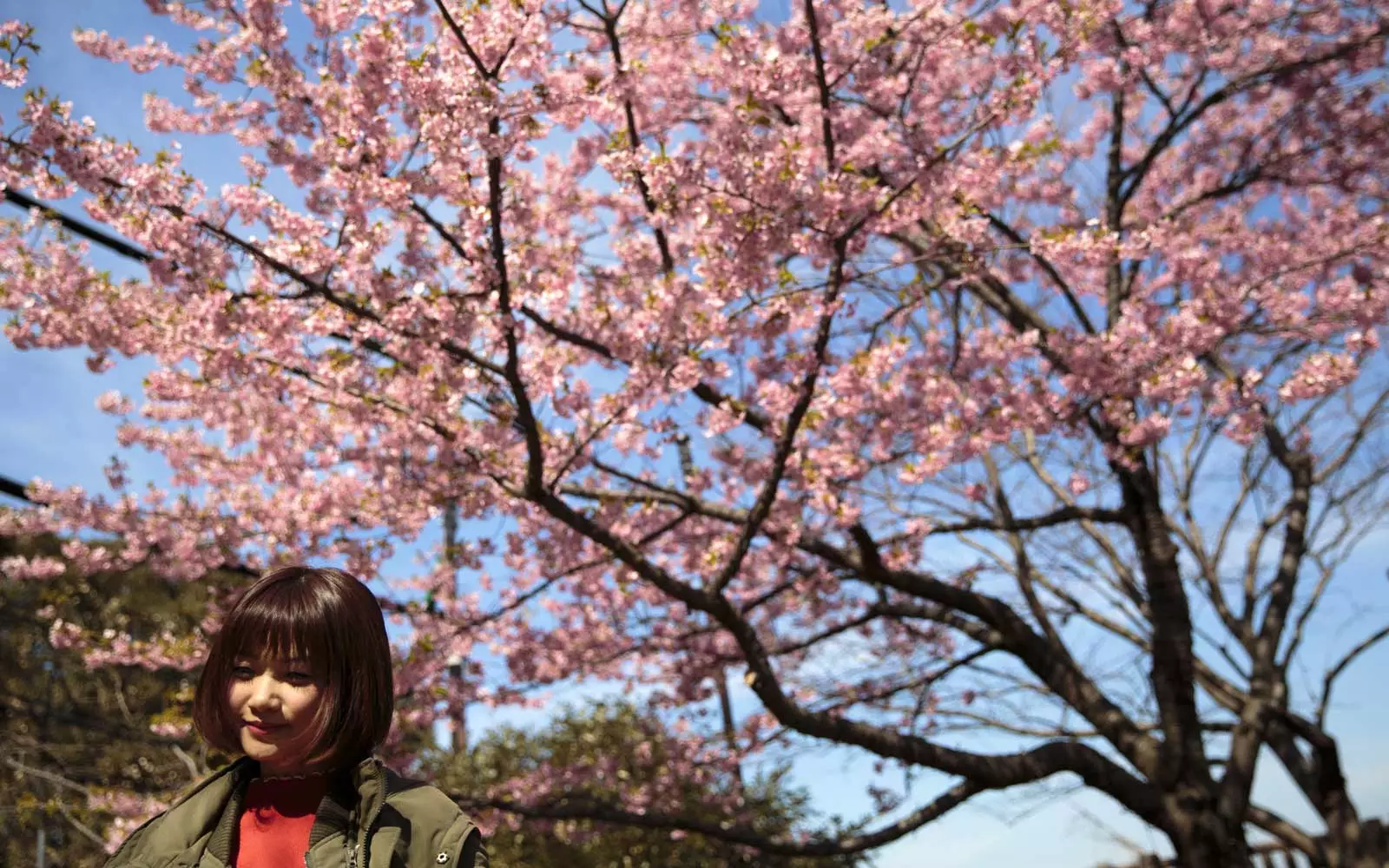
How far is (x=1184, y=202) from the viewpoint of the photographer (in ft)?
25.5

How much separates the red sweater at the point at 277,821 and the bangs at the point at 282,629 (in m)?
0.25

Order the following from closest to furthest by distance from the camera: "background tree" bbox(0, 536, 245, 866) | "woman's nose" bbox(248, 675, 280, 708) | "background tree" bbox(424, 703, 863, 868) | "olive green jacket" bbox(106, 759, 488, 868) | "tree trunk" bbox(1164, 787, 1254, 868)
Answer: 1. "olive green jacket" bbox(106, 759, 488, 868)
2. "woman's nose" bbox(248, 675, 280, 708)
3. "tree trunk" bbox(1164, 787, 1254, 868)
4. "background tree" bbox(424, 703, 863, 868)
5. "background tree" bbox(0, 536, 245, 866)

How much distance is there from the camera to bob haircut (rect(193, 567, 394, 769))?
6.27 ft

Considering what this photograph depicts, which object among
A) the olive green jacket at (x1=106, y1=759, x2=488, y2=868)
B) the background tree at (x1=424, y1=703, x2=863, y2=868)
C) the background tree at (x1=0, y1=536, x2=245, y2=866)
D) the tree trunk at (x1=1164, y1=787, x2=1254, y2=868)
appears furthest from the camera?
the background tree at (x1=0, y1=536, x2=245, y2=866)

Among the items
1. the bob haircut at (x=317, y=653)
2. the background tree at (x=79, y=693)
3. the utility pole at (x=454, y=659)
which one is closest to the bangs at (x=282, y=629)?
the bob haircut at (x=317, y=653)

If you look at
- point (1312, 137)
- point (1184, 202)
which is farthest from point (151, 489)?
point (1312, 137)

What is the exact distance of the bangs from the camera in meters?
1.91

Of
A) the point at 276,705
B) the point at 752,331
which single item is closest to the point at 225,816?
the point at 276,705

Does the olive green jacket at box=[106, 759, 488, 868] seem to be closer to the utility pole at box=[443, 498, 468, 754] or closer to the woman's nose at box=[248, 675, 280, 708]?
the woman's nose at box=[248, 675, 280, 708]

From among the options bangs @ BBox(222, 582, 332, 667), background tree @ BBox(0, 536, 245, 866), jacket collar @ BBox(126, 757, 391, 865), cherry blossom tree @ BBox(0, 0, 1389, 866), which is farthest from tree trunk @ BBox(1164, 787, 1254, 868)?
background tree @ BBox(0, 536, 245, 866)

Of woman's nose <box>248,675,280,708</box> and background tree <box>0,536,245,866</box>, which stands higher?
background tree <box>0,536,245,866</box>

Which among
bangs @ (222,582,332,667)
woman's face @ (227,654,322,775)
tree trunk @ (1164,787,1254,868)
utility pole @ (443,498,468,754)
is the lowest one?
woman's face @ (227,654,322,775)

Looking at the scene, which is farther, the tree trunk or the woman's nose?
the tree trunk

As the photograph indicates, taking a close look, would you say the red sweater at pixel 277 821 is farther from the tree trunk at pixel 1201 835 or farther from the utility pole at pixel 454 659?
the tree trunk at pixel 1201 835
